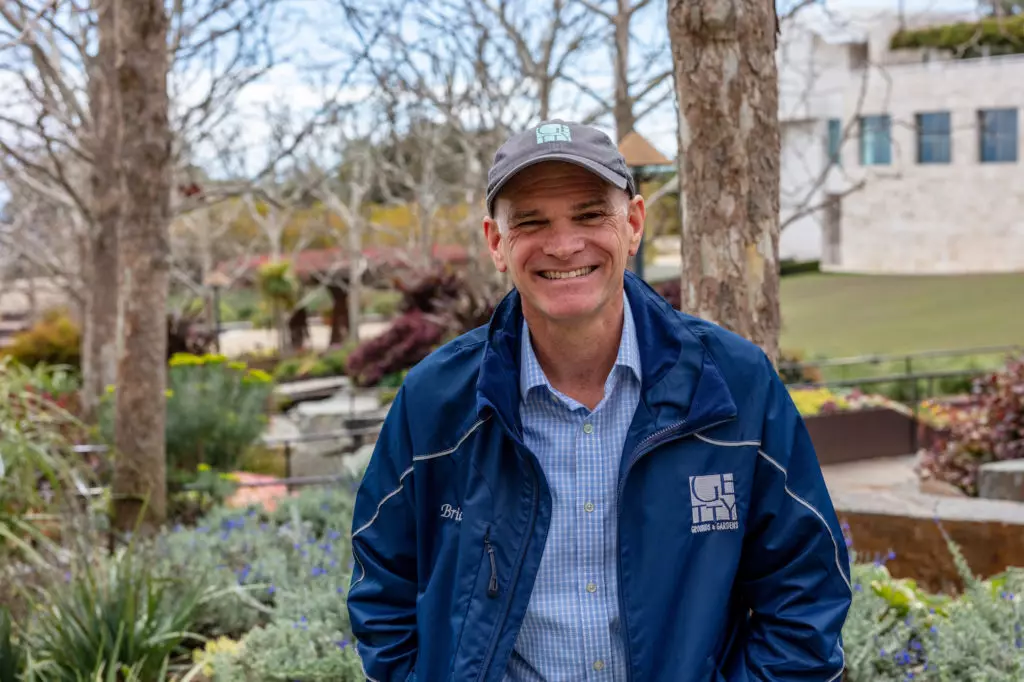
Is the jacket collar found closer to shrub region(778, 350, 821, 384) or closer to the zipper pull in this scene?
the zipper pull

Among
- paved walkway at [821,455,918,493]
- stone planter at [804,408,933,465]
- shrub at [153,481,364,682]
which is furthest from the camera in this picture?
stone planter at [804,408,933,465]

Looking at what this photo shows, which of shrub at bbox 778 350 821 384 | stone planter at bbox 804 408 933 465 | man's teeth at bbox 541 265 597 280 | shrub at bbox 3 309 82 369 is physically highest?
man's teeth at bbox 541 265 597 280

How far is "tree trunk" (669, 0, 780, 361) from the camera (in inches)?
141

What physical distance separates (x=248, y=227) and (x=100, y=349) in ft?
131

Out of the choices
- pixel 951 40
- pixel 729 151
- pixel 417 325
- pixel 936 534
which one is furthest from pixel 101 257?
pixel 951 40

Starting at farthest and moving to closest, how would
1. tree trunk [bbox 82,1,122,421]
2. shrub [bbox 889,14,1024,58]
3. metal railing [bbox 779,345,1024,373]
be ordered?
shrub [bbox 889,14,1024,58], metal railing [bbox 779,345,1024,373], tree trunk [bbox 82,1,122,421]

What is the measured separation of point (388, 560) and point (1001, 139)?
49.3m

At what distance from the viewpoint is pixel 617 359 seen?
2211 mm

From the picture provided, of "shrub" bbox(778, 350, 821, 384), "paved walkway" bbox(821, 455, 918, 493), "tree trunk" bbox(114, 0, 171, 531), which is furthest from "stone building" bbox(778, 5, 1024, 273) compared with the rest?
"tree trunk" bbox(114, 0, 171, 531)

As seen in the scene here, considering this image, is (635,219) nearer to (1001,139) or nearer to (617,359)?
(617,359)

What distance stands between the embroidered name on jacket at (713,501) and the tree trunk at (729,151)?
5.36ft

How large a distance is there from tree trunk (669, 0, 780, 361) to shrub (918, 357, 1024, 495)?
5897 millimetres

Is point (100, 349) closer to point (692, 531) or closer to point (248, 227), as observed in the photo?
point (692, 531)

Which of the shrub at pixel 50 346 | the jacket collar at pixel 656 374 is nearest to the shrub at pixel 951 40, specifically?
the shrub at pixel 50 346
